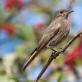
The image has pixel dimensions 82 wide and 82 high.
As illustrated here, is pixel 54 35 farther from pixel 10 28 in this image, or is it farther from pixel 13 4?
pixel 13 4

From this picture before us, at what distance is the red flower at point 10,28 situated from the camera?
20.8 feet

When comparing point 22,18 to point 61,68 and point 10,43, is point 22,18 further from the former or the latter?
point 61,68

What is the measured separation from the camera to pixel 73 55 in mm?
5602

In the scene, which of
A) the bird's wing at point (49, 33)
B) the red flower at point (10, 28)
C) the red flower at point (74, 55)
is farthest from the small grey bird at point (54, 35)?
the red flower at point (10, 28)

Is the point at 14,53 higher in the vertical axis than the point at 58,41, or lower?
lower

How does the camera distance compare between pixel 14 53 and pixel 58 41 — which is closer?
pixel 58 41

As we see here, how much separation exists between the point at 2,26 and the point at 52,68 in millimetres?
1392

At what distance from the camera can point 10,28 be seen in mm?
6273

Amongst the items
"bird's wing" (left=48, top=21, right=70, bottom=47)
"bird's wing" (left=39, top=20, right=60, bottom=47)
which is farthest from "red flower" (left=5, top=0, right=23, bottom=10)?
"bird's wing" (left=48, top=21, right=70, bottom=47)

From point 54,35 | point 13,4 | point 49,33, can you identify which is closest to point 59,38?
point 49,33

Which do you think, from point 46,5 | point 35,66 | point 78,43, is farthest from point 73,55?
point 46,5

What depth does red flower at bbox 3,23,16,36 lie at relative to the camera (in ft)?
20.8

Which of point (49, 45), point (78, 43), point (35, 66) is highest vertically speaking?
point (49, 45)

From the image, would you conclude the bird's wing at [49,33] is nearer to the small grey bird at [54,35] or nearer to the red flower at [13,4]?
the small grey bird at [54,35]
